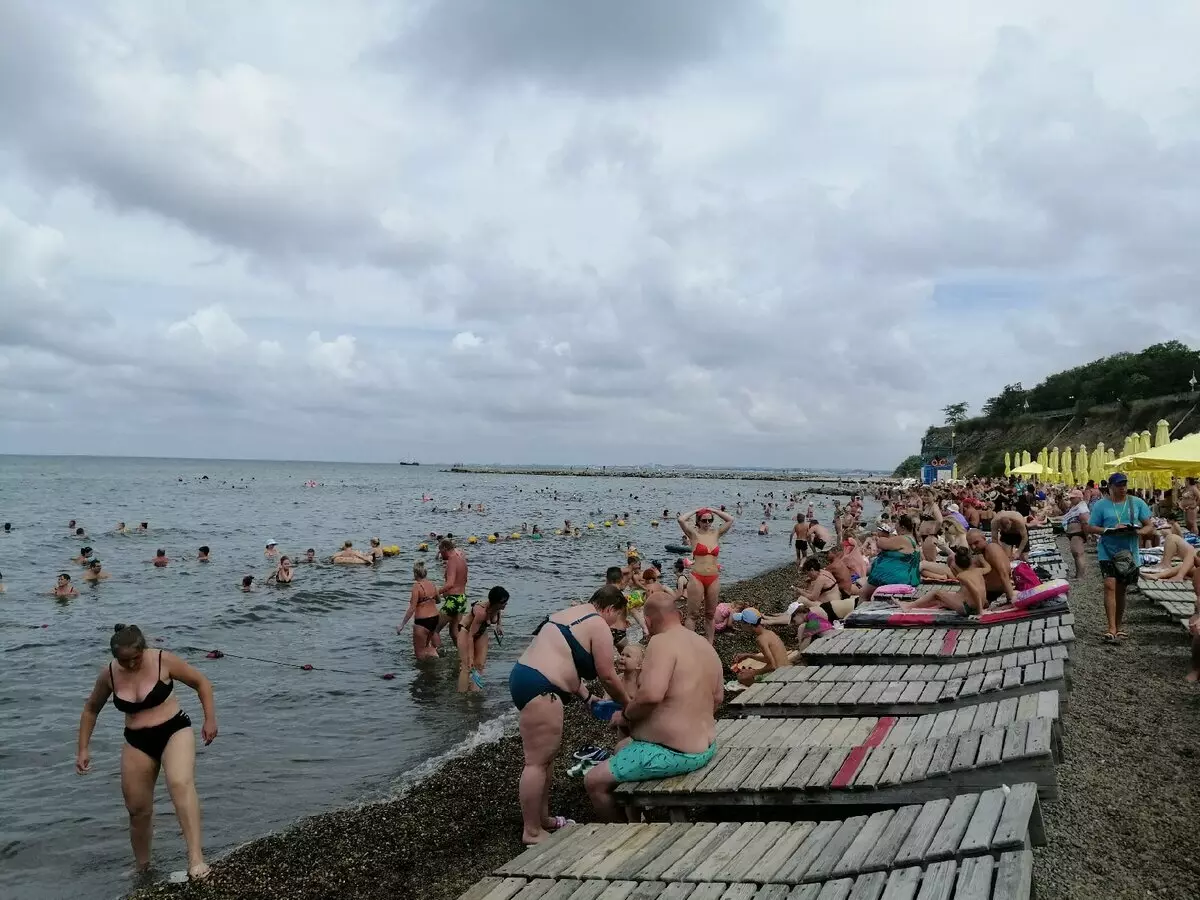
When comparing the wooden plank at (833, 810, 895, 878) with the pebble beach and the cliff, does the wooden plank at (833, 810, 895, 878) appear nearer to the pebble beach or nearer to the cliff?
the pebble beach

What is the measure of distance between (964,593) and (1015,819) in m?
5.97

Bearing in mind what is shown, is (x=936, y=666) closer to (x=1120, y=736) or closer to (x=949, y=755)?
(x=1120, y=736)

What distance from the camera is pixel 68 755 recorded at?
778 centimetres

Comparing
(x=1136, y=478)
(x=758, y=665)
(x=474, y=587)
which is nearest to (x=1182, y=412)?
(x=1136, y=478)

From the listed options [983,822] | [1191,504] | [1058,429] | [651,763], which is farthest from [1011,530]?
[1058,429]

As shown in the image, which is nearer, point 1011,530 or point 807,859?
point 807,859

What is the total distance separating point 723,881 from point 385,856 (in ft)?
9.44

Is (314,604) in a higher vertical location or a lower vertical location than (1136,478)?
lower

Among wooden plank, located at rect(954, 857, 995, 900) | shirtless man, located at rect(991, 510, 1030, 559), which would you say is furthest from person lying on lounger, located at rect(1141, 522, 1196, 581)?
wooden plank, located at rect(954, 857, 995, 900)

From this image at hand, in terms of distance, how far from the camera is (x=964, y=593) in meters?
8.83

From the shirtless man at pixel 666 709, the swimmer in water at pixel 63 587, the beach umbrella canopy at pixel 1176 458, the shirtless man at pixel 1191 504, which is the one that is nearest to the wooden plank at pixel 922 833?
the shirtless man at pixel 666 709

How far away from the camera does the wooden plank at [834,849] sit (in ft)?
10.9

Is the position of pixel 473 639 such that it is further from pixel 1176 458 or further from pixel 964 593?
pixel 1176 458

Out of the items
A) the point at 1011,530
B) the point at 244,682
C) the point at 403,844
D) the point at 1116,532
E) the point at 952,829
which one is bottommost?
the point at 244,682
